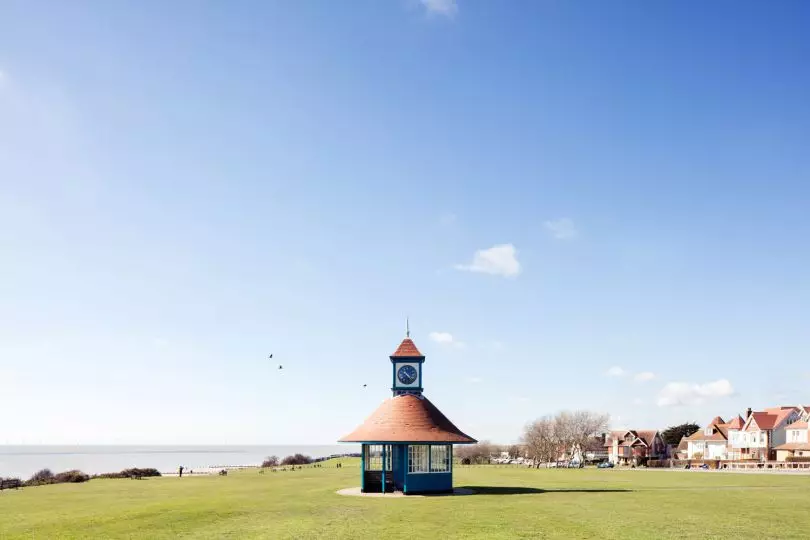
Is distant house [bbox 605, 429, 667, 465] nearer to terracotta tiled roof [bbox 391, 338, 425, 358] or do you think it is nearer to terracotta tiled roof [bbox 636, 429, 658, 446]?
terracotta tiled roof [bbox 636, 429, 658, 446]

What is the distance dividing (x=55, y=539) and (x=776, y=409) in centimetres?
11412

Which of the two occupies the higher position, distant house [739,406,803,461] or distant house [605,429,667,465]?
distant house [739,406,803,461]

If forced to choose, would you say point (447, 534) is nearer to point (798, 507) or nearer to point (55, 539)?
point (55, 539)

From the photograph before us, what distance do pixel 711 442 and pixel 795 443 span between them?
22.4 metres

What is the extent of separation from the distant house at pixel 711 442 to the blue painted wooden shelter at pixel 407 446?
93763mm

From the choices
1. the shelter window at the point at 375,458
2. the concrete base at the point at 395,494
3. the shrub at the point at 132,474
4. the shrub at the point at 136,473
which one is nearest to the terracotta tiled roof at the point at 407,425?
the shelter window at the point at 375,458

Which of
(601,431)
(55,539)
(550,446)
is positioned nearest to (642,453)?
(601,431)

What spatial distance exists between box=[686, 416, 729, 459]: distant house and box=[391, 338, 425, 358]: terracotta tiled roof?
9331cm

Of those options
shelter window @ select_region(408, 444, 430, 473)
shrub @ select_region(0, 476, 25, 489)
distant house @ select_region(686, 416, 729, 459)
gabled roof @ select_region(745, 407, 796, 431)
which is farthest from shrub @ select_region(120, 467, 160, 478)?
distant house @ select_region(686, 416, 729, 459)

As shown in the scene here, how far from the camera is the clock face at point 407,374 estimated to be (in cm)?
4447

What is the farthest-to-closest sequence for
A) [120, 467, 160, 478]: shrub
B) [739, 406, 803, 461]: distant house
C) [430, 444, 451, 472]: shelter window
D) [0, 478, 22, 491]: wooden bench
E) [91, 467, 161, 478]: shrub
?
[739, 406, 803, 461]: distant house
[120, 467, 160, 478]: shrub
[91, 467, 161, 478]: shrub
[0, 478, 22, 491]: wooden bench
[430, 444, 451, 472]: shelter window

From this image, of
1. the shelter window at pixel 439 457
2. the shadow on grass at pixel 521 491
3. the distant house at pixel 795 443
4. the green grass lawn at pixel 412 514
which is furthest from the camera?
the distant house at pixel 795 443

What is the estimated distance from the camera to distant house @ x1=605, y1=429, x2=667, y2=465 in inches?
5039

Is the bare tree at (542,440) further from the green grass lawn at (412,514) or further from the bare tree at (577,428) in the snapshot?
the green grass lawn at (412,514)
